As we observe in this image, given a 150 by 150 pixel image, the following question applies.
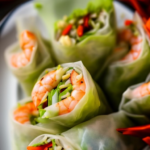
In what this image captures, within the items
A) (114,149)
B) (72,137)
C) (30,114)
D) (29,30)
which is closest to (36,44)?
(29,30)

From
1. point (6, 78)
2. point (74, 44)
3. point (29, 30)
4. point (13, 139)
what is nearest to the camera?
point (13, 139)

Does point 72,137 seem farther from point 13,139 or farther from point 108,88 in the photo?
point 108,88

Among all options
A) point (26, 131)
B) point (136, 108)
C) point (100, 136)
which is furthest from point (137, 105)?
point (26, 131)

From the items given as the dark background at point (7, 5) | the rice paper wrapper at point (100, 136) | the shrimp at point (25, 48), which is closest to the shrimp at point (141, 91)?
the rice paper wrapper at point (100, 136)

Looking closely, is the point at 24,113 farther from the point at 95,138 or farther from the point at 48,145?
the point at 95,138

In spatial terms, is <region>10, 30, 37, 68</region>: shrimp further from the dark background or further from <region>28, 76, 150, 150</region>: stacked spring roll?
the dark background

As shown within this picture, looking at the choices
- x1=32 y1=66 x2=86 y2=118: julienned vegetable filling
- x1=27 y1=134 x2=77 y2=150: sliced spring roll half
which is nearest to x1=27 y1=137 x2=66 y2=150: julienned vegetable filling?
x1=27 y1=134 x2=77 y2=150: sliced spring roll half

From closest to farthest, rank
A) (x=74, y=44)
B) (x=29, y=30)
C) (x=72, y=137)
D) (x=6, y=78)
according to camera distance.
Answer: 1. (x=72, y=137)
2. (x=74, y=44)
3. (x=29, y=30)
4. (x=6, y=78)

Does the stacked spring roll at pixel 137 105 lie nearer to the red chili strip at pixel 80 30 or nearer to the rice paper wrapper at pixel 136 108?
the rice paper wrapper at pixel 136 108
